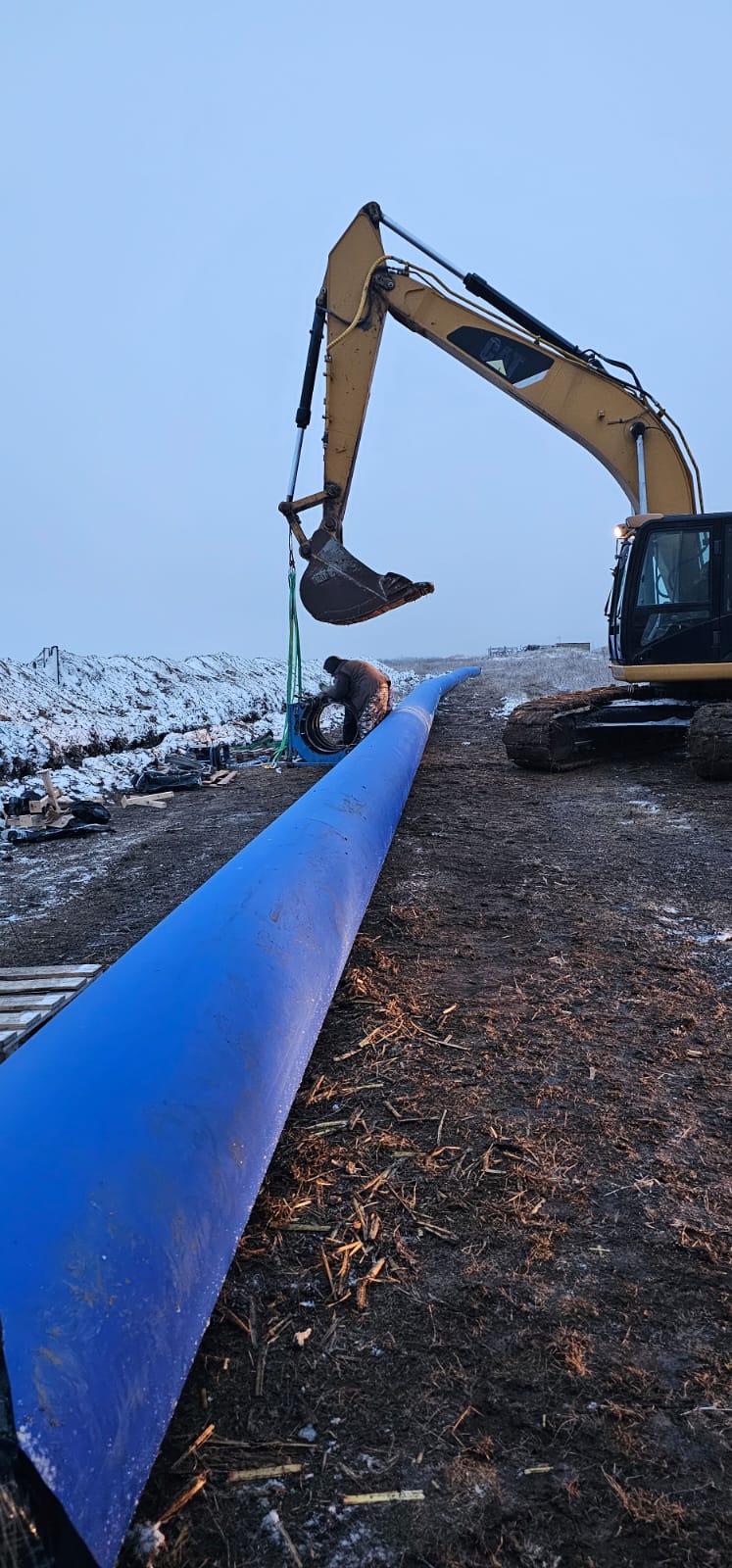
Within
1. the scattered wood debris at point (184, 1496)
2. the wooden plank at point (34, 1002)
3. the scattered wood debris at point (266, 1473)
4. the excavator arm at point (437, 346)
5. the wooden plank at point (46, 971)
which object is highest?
the excavator arm at point (437, 346)

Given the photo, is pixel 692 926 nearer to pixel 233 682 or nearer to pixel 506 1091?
pixel 506 1091

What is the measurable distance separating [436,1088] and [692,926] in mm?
1826

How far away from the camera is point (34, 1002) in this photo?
3342 mm

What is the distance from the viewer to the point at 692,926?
13.0 feet

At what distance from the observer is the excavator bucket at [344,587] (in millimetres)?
8883

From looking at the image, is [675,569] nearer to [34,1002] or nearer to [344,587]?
[344,587]

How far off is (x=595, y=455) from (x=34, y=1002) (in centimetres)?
792

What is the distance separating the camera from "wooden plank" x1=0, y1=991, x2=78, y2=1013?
10.8 ft

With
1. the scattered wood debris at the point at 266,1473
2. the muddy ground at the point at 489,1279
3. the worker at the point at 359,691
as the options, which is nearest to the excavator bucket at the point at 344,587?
the worker at the point at 359,691

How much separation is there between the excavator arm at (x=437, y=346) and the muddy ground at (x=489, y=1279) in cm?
567

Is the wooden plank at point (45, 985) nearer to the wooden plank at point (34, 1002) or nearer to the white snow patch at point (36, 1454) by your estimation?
the wooden plank at point (34, 1002)

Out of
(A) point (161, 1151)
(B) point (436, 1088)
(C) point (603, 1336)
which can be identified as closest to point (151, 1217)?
(A) point (161, 1151)

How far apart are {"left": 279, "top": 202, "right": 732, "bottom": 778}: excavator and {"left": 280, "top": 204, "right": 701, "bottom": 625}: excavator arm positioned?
12mm

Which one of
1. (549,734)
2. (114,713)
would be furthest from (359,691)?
(114,713)
